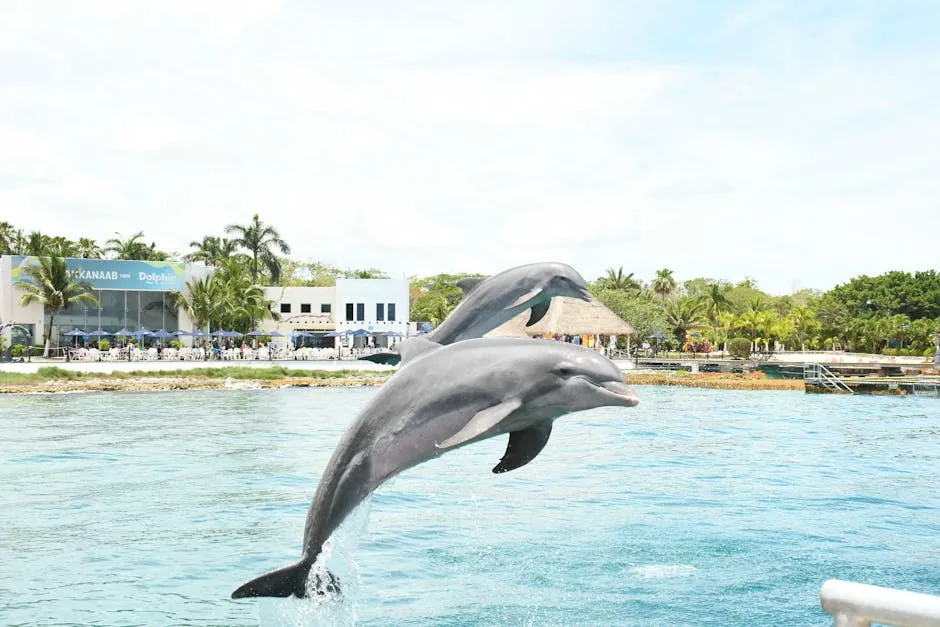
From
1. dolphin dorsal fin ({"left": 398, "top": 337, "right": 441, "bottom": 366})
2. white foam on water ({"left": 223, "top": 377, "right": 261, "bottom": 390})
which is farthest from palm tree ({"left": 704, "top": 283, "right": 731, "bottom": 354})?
dolphin dorsal fin ({"left": 398, "top": 337, "right": 441, "bottom": 366})

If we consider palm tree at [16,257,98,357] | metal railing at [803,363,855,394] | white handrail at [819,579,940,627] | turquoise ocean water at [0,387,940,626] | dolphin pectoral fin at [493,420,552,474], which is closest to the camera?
white handrail at [819,579,940,627]

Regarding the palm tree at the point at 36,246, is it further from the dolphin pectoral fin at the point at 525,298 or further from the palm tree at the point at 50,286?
the dolphin pectoral fin at the point at 525,298

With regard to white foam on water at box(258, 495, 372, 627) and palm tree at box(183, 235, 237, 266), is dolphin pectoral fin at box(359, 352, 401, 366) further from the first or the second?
palm tree at box(183, 235, 237, 266)

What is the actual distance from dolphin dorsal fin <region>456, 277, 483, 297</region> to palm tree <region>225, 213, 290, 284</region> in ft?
219

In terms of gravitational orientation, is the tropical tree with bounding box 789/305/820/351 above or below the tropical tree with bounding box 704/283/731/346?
below

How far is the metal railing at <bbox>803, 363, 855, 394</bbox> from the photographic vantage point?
4000 cm

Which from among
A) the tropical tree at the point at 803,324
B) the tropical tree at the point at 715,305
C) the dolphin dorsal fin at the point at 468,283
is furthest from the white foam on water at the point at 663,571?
the tropical tree at the point at 803,324

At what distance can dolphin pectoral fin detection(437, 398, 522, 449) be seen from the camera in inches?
162

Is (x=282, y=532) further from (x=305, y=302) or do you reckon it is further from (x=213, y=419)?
(x=305, y=302)

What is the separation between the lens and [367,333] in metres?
61.2

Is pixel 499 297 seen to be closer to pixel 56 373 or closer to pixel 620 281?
pixel 56 373

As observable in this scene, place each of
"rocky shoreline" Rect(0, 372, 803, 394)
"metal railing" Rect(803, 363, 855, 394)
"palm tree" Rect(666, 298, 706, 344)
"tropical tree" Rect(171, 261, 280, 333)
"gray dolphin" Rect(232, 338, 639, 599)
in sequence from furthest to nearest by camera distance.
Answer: "palm tree" Rect(666, 298, 706, 344)
"tropical tree" Rect(171, 261, 280, 333)
"metal railing" Rect(803, 363, 855, 394)
"rocky shoreline" Rect(0, 372, 803, 394)
"gray dolphin" Rect(232, 338, 639, 599)

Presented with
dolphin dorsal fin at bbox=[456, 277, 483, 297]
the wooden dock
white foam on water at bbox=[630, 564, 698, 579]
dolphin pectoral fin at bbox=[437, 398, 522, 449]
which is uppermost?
dolphin dorsal fin at bbox=[456, 277, 483, 297]

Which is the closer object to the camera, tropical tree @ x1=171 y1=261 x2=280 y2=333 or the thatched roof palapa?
the thatched roof palapa
